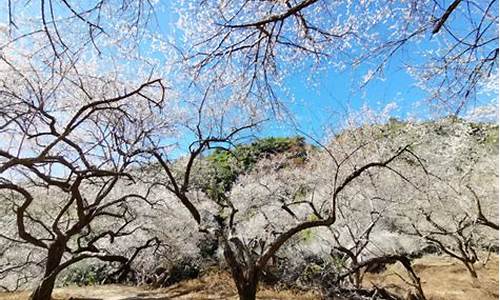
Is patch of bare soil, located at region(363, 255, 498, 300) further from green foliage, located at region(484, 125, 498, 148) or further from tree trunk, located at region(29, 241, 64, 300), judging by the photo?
tree trunk, located at region(29, 241, 64, 300)

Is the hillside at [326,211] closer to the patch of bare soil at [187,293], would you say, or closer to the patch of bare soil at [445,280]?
the patch of bare soil at [445,280]

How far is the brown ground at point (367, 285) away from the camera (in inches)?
356

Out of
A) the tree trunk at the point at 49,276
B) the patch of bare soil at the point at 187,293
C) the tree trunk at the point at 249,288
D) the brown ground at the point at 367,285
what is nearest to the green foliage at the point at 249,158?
the patch of bare soil at the point at 187,293

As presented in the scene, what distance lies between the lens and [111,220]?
12641mm

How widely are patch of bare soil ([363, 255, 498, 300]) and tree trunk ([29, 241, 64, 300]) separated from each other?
243 inches

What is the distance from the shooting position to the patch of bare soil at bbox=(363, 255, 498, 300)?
8.90 m

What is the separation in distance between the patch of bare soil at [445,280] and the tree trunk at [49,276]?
6.17 m

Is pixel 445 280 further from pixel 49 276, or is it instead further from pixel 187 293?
pixel 49 276

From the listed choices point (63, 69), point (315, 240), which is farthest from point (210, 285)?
point (63, 69)

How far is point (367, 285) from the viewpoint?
10109 mm

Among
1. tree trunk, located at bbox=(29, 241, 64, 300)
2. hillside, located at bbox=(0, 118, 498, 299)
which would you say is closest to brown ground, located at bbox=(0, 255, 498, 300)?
hillside, located at bbox=(0, 118, 498, 299)

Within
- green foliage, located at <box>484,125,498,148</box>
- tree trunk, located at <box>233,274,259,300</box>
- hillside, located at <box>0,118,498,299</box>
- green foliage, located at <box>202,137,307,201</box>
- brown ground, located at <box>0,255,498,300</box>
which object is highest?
green foliage, located at <box>202,137,307,201</box>

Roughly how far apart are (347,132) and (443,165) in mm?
3240

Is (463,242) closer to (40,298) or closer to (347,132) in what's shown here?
(347,132)
